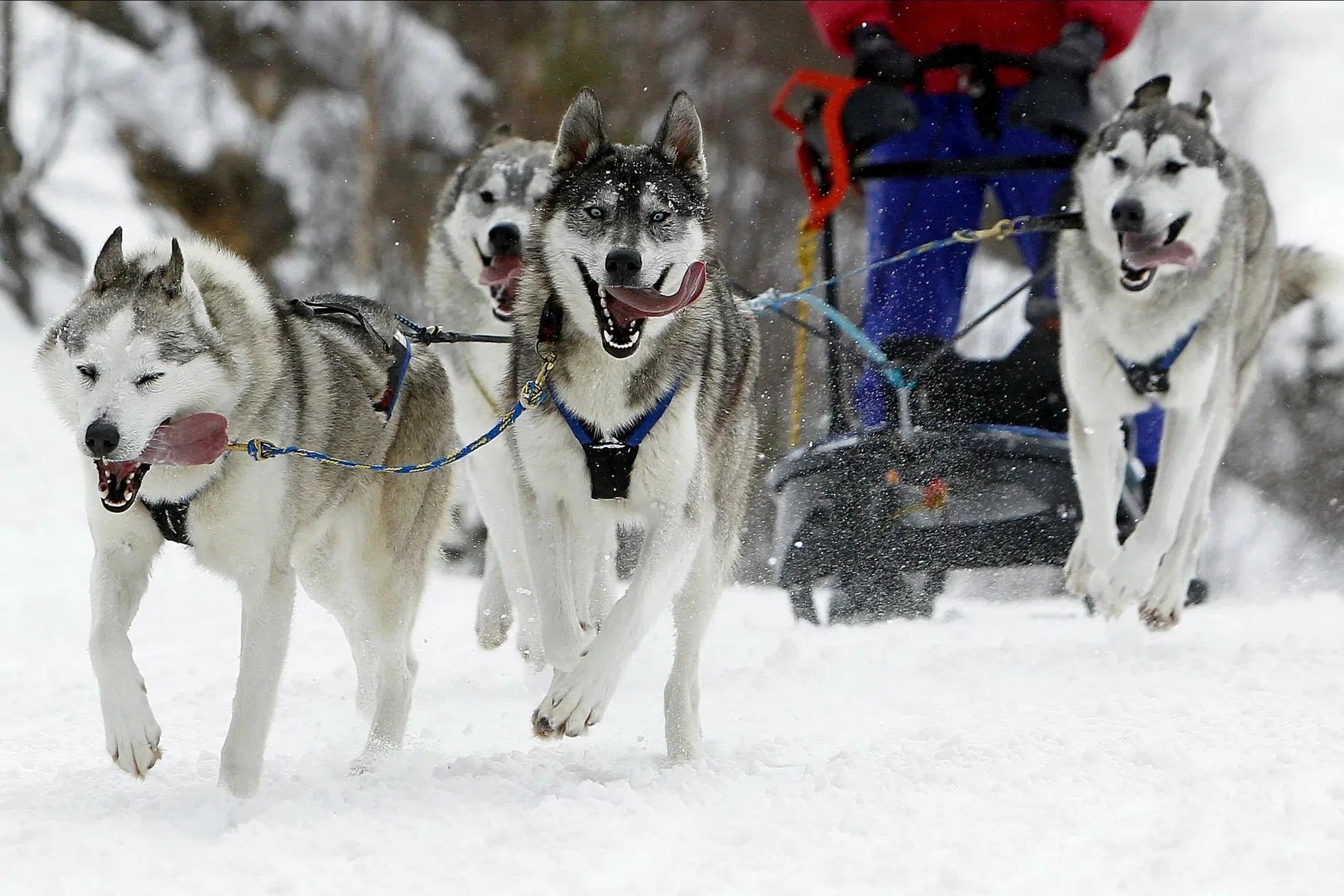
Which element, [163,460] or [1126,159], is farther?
[1126,159]

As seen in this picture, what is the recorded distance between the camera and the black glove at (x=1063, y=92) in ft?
14.0

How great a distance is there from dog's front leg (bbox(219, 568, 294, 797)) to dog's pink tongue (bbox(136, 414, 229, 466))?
0.29 meters

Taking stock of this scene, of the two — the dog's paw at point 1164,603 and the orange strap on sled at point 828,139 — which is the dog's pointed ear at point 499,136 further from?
the dog's paw at point 1164,603

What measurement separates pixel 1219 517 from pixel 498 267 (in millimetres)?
11457

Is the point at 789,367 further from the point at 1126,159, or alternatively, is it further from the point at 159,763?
the point at 159,763

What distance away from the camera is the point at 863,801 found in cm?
244

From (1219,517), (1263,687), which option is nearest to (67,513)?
(1263,687)

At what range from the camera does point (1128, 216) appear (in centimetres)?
386

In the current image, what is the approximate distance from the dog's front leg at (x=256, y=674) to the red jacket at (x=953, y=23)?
2833 millimetres

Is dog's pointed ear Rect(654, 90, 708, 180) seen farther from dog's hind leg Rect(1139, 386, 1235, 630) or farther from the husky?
dog's hind leg Rect(1139, 386, 1235, 630)

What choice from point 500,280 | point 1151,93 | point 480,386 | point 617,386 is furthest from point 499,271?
point 1151,93

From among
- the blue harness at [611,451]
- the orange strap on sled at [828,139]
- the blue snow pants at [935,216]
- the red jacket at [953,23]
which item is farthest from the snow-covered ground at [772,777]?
the red jacket at [953,23]

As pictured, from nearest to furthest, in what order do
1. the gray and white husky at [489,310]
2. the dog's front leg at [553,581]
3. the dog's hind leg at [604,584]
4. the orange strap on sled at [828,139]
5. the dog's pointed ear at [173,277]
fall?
the dog's pointed ear at [173,277] < the dog's front leg at [553,581] < the dog's hind leg at [604,584] < the gray and white husky at [489,310] < the orange strap on sled at [828,139]

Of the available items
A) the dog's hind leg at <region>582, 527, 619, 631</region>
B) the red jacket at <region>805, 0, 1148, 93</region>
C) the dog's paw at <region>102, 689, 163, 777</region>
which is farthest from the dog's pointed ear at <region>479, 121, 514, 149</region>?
the dog's paw at <region>102, 689, 163, 777</region>
